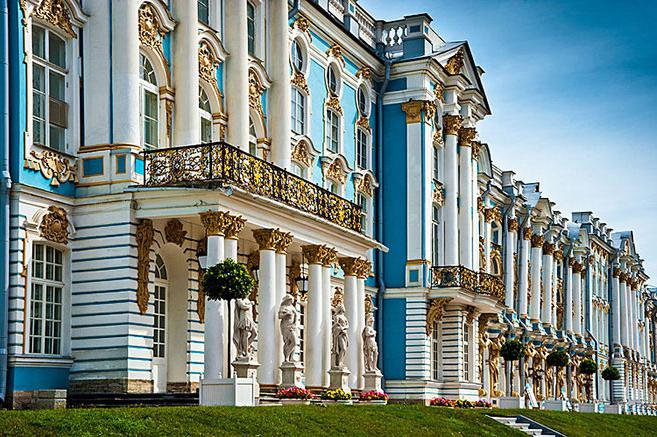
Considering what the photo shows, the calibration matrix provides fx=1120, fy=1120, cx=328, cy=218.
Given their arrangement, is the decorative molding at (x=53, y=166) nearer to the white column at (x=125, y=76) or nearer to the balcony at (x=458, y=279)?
the white column at (x=125, y=76)

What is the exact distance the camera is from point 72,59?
24391mm

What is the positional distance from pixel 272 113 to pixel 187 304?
23.0 ft

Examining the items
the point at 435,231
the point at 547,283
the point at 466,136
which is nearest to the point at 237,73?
the point at 435,231

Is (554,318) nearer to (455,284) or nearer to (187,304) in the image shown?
(455,284)

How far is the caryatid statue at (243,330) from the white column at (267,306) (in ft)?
11.6

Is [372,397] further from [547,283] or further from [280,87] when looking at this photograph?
[547,283]

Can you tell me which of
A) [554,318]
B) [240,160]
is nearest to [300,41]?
[240,160]

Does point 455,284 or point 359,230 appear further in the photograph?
point 455,284

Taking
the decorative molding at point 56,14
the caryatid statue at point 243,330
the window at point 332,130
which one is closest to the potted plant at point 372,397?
the caryatid statue at point 243,330

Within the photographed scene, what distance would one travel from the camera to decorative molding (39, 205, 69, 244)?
76.2 feet

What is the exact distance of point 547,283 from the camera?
62.0 metres

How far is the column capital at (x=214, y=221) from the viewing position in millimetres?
24219

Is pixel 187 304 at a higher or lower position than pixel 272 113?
lower

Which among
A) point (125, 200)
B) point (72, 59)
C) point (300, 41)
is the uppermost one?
point (300, 41)
